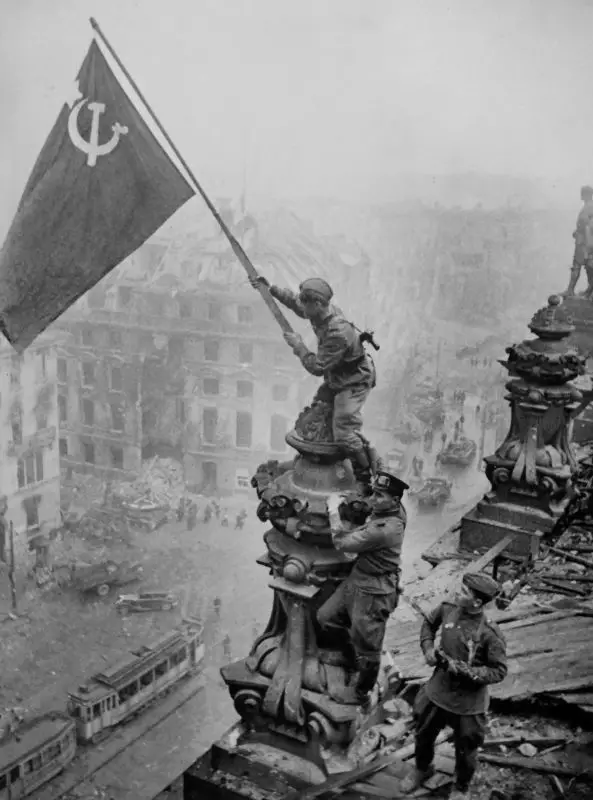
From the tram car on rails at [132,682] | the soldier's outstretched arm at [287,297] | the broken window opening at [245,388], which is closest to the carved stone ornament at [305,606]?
the soldier's outstretched arm at [287,297]

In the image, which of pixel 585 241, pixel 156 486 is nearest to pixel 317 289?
pixel 585 241

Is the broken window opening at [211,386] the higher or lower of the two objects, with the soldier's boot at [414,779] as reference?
lower

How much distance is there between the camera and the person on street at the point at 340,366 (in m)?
5.07

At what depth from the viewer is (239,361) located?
31641 mm

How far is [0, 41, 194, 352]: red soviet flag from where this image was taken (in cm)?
695

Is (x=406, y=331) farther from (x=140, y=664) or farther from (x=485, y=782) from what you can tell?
(x=485, y=782)

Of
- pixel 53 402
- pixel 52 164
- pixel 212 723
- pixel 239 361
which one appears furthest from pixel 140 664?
pixel 52 164

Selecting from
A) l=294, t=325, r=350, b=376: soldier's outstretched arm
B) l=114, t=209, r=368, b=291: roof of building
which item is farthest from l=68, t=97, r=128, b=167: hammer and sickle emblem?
l=114, t=209, r=368, b=291: roof of building

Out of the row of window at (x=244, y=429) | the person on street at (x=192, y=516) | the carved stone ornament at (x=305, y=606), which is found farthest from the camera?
the person on street at (x=192, y=516)

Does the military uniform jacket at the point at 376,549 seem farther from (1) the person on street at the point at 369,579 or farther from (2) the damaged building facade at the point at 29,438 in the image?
(2) the damaged building facade at the point at 29,438

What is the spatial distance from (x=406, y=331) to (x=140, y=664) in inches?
698

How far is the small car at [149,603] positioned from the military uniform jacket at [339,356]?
2416cm

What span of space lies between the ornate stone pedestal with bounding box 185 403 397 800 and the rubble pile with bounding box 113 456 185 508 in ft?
94.3

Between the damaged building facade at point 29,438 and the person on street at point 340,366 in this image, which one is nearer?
the person on street at point 340,366
